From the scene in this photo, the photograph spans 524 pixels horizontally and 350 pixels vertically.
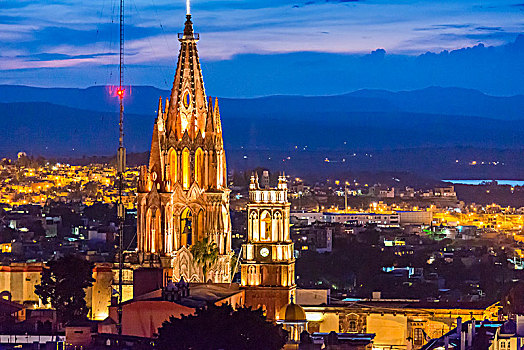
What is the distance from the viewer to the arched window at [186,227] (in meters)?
77.9

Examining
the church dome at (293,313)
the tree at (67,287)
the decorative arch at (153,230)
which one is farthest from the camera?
the tree at (67,287)

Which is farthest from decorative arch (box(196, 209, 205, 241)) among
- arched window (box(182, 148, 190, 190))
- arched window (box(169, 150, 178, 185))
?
arched window (box(169, 150, 178, 185))

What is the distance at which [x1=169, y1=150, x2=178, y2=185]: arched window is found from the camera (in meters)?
77.5

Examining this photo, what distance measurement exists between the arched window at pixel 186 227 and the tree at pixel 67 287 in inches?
157

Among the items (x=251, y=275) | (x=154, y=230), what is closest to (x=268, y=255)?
(x=251, y=275)

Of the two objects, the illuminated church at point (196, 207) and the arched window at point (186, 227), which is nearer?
the illuminated church at point (196, 207)

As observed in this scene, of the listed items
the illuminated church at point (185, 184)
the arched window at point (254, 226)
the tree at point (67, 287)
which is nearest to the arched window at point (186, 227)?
the illuminated church at point (185, 184)

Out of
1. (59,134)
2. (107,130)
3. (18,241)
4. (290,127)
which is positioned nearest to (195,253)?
(18,241)

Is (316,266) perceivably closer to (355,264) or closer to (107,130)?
(355,264)

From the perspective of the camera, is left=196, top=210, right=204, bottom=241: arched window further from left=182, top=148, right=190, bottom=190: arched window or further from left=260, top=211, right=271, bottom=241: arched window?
left=260, top=211, right=271, bottom=241: arched window

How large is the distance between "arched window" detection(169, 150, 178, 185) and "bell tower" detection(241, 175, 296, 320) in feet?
15.8

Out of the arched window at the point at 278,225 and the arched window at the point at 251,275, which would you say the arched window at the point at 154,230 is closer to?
the arched window at the point at 251,275

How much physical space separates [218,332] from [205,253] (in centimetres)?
1386

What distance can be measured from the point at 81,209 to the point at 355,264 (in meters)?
47.1
